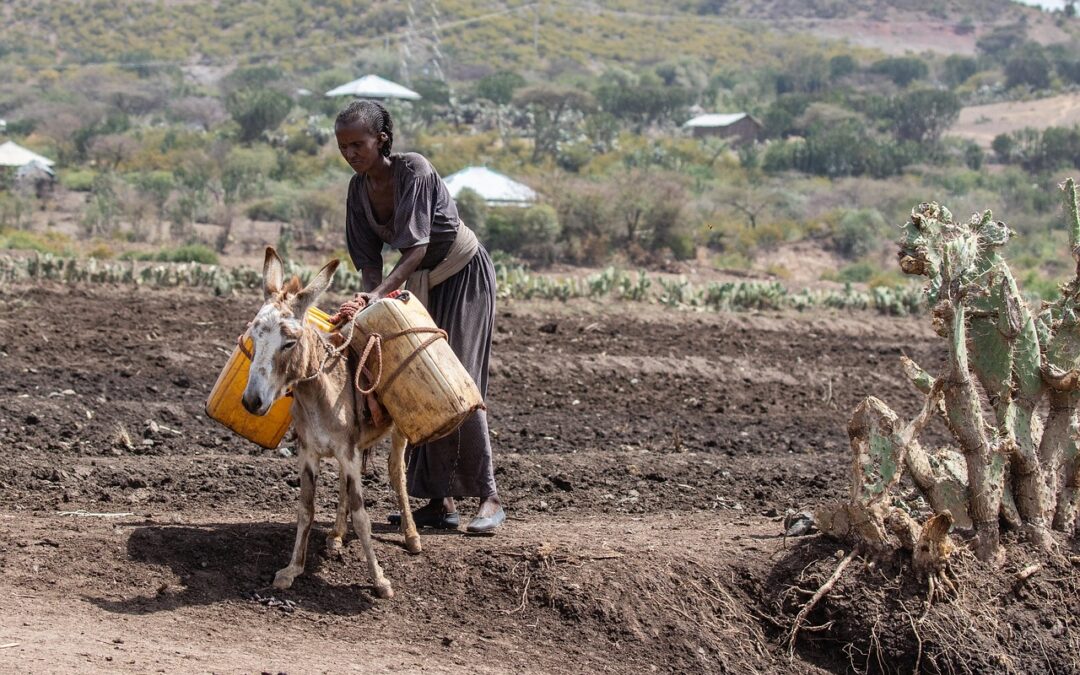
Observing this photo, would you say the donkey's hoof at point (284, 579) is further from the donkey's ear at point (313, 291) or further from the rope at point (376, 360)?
the donkey's ear at point (313, 291)

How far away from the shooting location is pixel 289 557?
230 inches

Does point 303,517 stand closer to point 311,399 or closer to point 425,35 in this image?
point 311,399

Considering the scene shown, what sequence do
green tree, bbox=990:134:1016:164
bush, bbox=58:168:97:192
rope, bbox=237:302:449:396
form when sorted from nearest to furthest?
rope, bbox=237:302:449:396, bush, bbox=58:168:97:192, green tree, bbox=990:134:1016:164

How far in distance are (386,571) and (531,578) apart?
0.59m

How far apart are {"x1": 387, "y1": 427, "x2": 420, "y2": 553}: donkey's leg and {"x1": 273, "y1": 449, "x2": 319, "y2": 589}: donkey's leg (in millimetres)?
420

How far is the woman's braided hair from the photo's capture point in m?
5.72

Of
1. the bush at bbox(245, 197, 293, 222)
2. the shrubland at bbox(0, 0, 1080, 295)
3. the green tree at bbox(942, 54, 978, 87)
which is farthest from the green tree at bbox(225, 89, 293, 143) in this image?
the green tree at bbox(942, 54, 978, 87)

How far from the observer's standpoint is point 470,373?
6219mm

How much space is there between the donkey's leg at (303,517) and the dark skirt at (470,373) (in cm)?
81

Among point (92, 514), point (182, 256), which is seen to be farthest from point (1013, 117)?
point (92, 514)

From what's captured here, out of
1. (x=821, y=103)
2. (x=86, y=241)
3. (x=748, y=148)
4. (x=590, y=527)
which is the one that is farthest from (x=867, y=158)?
(x=590, y=527)

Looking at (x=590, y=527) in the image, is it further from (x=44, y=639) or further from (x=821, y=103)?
(x=821, y=103)

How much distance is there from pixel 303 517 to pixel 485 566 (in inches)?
31.0

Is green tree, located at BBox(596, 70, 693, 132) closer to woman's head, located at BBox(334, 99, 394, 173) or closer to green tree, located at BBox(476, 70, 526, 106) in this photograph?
green tree, located at BBox(476, 70, 526, 106)
